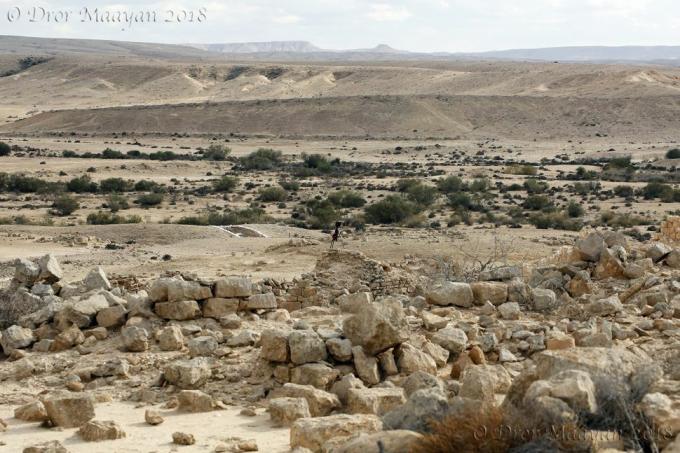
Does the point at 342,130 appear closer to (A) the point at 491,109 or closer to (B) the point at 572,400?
(A) the point at 491,109

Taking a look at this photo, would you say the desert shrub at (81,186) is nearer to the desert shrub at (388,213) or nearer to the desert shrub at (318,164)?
the desert shrub at (318,164)

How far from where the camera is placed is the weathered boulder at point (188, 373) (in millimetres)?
9375

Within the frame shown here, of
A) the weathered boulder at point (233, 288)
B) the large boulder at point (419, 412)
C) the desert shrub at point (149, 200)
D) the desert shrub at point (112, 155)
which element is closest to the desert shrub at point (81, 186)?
the desert shrub at point (149, 200)

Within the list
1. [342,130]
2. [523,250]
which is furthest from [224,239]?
[342,130]

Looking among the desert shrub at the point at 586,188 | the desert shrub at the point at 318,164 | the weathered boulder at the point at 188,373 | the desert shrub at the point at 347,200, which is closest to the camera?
the weathered boulder at the point at 188,373

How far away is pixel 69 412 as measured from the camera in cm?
841

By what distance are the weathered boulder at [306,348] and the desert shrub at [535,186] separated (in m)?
31.6

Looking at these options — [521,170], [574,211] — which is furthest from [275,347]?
[521,170]

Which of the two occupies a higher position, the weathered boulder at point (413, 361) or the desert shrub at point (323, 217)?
the weathered boulder at point (413, 361)

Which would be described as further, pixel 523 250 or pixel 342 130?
pixel 342 130

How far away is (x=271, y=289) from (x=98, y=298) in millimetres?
2460

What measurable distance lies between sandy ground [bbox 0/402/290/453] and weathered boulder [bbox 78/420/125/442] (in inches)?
2.1

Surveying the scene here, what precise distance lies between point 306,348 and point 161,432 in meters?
1.74

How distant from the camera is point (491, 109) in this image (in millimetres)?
82438
